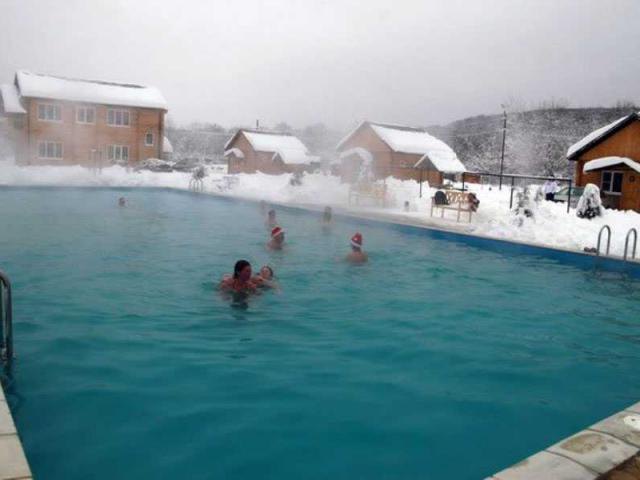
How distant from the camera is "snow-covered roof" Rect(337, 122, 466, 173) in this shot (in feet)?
101

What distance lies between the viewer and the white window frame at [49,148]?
35.3 meters

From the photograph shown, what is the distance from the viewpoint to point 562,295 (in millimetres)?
9039

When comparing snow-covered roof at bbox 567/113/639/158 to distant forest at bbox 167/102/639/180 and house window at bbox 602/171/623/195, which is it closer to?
house window at bbox 602/171/623/195

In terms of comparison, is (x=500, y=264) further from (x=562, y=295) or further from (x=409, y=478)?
(x=409, y=478)

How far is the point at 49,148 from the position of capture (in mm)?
35562

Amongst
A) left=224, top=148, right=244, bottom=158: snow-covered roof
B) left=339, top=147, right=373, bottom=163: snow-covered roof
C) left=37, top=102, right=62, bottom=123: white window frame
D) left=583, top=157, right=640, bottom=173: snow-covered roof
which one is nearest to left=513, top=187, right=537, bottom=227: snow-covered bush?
left=583, top=157, right=640, bottom=173: snow-covered roof

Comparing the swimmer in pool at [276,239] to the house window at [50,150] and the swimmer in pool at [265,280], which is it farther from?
the house window at [50,150]

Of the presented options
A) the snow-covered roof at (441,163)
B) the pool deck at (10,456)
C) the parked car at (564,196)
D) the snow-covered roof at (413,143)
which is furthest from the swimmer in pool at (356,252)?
the snow-covered roof at (413,143)

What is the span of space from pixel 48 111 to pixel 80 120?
1.87 m

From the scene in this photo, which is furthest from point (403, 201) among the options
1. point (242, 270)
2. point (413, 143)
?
point (242, 270)

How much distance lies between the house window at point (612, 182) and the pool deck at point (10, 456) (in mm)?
21003

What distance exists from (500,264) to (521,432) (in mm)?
7202

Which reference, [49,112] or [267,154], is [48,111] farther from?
[267,154]

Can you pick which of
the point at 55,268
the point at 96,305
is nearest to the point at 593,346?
the point at 96,305
